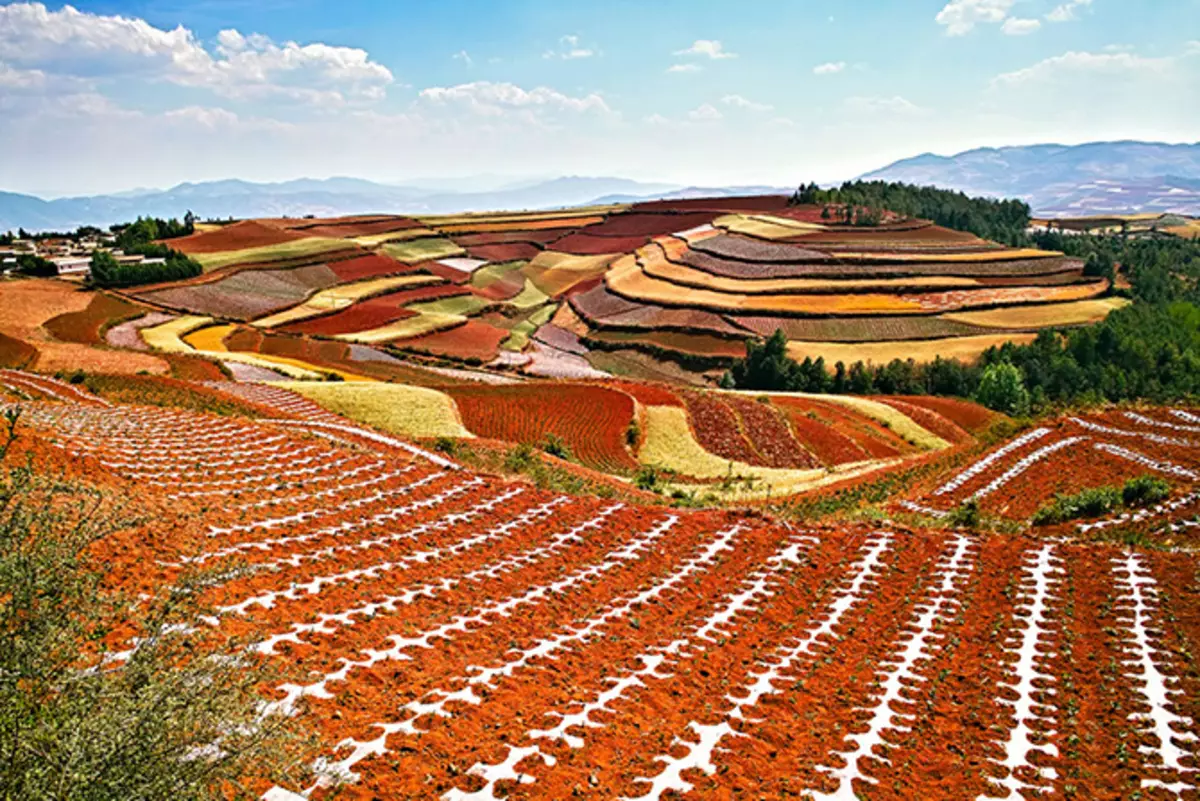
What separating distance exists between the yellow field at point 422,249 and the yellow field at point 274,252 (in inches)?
315

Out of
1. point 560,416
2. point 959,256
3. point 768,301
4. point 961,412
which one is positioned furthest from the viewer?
point 959,256

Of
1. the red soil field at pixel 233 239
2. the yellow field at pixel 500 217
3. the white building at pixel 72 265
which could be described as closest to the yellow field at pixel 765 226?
the yellow field at pixel 500 217

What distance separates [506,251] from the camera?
6009 inches

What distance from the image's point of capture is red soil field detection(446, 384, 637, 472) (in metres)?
35.5

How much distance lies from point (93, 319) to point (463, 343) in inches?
1399

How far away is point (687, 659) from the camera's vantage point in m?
12.1

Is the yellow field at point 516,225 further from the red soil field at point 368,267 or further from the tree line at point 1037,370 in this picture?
the tree line at point 1037,370

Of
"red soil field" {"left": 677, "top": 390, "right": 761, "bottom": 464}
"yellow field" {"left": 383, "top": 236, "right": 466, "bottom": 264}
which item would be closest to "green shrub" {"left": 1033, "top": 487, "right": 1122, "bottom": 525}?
"red soil field" {"left": 677, "top": 390, "right": 761, "bottom": 464}

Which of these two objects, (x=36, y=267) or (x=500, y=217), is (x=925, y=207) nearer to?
(x=500, y=217)

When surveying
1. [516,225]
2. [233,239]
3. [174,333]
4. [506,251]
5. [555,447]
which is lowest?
[555,447]

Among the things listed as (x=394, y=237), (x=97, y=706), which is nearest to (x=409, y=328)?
(x=394, y=237)

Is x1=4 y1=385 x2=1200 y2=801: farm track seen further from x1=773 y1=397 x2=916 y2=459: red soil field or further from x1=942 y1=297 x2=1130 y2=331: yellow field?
x1=942 y1=297 x2=1130 y2=331: yellow field

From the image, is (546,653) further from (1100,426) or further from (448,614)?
(1100,426)

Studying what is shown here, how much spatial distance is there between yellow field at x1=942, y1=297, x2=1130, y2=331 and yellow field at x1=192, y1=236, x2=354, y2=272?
93833 millimetres
